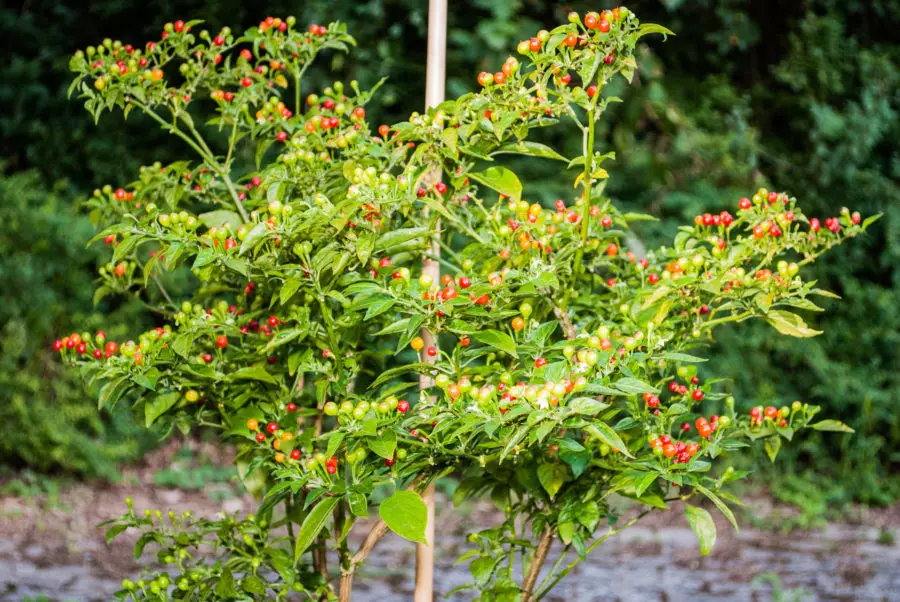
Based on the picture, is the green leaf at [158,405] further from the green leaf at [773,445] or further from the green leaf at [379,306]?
the green leaf at [773,445]

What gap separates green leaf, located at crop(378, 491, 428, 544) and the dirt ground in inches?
69.4

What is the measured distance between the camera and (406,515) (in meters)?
1.27

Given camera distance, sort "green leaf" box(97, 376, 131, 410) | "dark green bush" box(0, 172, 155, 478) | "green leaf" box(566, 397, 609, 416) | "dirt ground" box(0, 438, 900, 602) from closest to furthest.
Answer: "green leaf" box(566, 397, 609, 416) → "green leaf" box(97, 376, 131, 410) → "dirt ground" box(0, 438, 900, 602) → "dark green bush" box(0, 172, 155, 478)

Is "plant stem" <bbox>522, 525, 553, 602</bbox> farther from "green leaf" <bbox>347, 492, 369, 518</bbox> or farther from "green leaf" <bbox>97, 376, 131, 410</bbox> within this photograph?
"green leaf" <bbox>97, 376, 131, 410</bbox>

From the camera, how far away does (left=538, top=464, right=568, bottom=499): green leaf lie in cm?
153

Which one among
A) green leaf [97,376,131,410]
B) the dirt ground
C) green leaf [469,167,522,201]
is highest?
green leaf [469,167,522,201]

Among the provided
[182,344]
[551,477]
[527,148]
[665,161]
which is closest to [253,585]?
[182,344]

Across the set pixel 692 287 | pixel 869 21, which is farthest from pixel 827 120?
pixel 692 287

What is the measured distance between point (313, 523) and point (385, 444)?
0.16 meters

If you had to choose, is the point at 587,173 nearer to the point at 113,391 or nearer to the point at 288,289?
the point at 288,289

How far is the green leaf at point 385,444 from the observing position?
1286 millimetres

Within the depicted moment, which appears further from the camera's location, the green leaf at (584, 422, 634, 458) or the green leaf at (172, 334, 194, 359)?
the green leaf at (172, 334, 194, 359)

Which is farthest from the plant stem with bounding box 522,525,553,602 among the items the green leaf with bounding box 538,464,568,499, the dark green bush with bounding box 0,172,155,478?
the dark green bush with bounding box 0,172,155,478

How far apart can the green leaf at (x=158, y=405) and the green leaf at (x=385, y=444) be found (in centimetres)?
43
